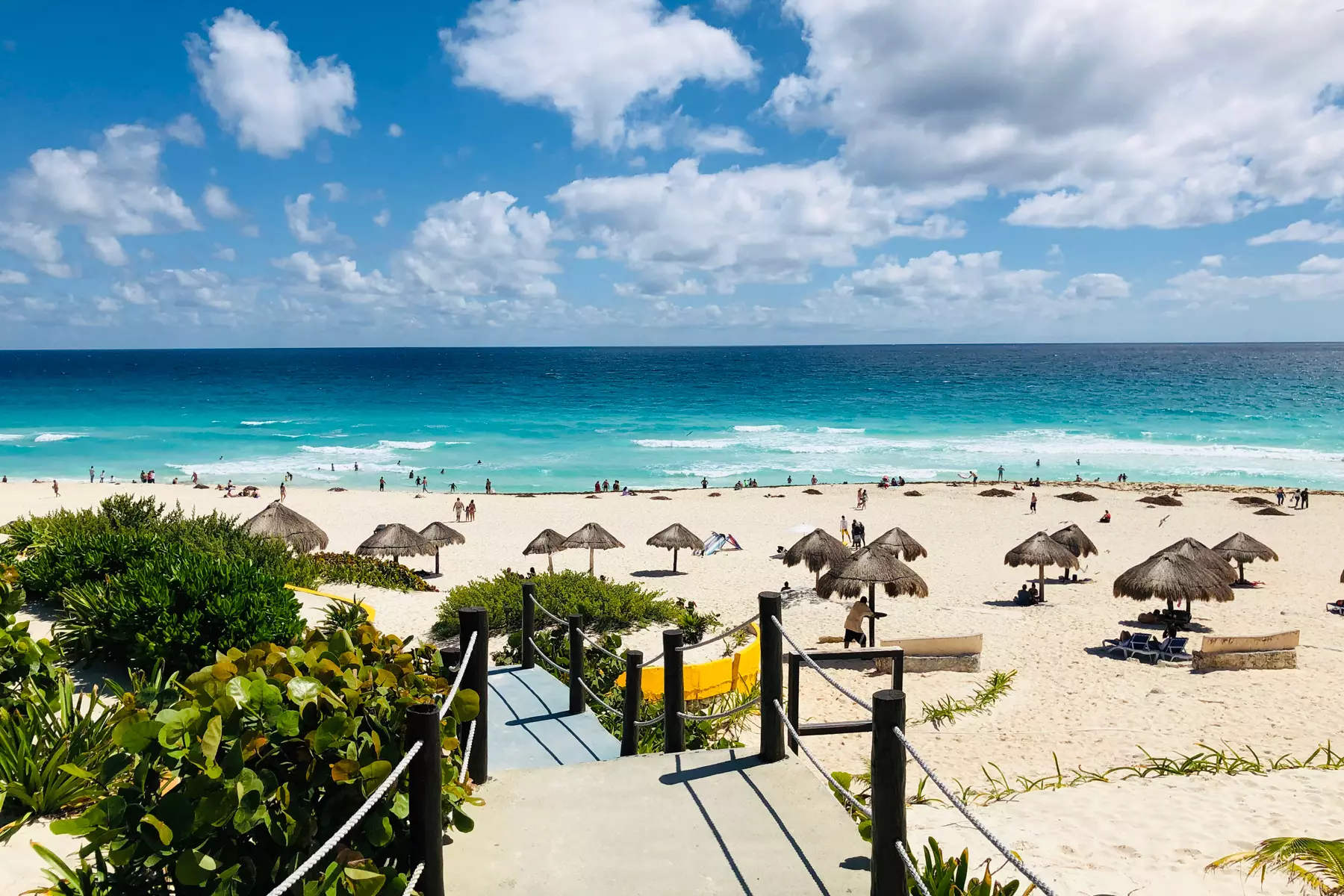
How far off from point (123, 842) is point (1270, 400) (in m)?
119

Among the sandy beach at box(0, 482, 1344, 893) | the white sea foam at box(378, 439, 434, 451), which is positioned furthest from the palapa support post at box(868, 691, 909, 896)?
the white sea foam at box(378, 439, 434, 451)

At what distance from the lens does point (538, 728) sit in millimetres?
7496

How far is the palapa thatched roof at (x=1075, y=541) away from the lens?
23.2 m

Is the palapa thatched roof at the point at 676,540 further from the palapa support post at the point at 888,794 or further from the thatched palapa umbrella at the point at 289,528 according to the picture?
the palapa support post at the point at 888,794

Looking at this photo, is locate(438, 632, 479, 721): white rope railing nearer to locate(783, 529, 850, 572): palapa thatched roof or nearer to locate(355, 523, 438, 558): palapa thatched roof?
locate(783, 529, 850, 572): palapa thatched roof

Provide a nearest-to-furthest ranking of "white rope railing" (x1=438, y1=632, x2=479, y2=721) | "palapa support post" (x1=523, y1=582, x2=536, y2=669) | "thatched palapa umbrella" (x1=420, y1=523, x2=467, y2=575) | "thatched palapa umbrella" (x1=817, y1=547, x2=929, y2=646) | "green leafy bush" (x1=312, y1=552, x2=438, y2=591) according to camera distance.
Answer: "white rope railing" (x1=438, y1=632, x2=479, y2=721), "palapa support post" (x1=523, y1=582, x2=536, y2=669), "thatched palapa umbrella" (x1=817, y1=547, x2=929, y2=646), "green leafy bush" (x1=312, y1=552, x2=438, y2=591), "thatched palapa umbrella" (x1=420, y1=523, x2=467, y2=575)

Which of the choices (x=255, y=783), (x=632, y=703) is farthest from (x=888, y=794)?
(x=632, y=703)

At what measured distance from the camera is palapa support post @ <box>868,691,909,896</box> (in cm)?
371

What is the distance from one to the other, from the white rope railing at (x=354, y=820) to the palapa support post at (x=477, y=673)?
147cm

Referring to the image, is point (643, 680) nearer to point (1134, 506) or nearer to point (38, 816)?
point (38, 816)

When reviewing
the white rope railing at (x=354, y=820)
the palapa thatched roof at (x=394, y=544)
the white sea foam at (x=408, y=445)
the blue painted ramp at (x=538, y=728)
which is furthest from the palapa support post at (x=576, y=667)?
the white sea foam at (x=408, y=445)

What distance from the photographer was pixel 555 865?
428 cm

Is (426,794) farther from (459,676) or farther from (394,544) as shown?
(394,544)

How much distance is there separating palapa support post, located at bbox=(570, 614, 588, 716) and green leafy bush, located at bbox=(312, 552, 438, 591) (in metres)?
10.1
